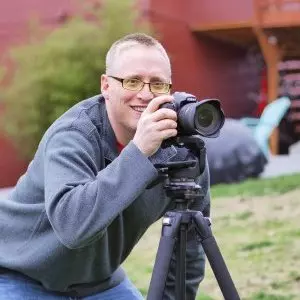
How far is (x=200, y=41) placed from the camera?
57.4 ft

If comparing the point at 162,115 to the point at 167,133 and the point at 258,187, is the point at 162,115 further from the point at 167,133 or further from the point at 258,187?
the point at 258,187

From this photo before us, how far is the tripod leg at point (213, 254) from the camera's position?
2.59 m

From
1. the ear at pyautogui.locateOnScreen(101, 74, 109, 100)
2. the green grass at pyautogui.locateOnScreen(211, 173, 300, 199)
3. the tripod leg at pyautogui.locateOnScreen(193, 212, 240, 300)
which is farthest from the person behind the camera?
the green grass at pyautogui.locateOnScreen(211, 173, 300, 199)

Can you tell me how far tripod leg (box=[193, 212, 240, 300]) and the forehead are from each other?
17.8 inches

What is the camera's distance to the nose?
102 inches

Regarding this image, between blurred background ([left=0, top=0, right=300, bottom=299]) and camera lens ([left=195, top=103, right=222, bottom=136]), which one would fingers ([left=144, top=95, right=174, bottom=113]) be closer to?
camera lens ([left=195, top=103, right=222, bottom=136])

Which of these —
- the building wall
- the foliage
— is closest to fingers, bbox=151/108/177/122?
the foliage

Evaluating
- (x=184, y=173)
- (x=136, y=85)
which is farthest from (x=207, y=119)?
(x=136, y=85)

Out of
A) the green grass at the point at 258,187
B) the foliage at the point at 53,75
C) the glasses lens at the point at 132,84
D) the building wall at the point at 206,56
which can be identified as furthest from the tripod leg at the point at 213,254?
the building wall at the point at 206,56

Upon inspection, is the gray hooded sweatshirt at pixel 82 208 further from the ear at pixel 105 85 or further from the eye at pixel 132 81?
the eye at pixel 132 81

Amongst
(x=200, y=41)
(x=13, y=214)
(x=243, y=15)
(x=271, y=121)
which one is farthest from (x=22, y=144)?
(x=13, y=214)

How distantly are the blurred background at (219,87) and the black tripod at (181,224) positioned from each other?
7.18 ft

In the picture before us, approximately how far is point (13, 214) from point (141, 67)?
27.9 inches

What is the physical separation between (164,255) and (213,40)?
1570 cm
